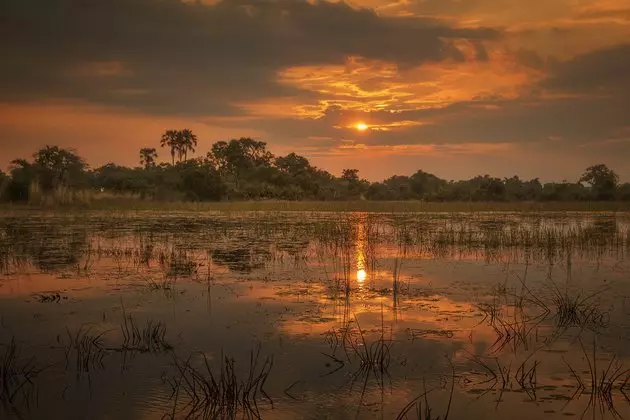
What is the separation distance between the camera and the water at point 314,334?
492cm

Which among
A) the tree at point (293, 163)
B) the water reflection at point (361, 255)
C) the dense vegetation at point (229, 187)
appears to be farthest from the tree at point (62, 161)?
the water reflection at point (361, 255)

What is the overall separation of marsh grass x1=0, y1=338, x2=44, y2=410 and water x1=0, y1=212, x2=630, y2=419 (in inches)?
0.9

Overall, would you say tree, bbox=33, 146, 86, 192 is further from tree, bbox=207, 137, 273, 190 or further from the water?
the water

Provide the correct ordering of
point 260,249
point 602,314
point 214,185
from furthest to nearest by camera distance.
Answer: point 214,185
point 260,249
point 602,314

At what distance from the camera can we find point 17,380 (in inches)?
212

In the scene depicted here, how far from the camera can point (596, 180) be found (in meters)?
62.0

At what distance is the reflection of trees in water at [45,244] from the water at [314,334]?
0.17m

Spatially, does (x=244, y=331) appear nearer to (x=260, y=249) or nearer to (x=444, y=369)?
(x=444, y=369)

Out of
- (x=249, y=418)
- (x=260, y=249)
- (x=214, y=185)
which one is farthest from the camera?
(x=214, y=185)

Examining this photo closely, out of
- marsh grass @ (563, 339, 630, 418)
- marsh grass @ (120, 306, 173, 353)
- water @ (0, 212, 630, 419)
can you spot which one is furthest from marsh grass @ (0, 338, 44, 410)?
marsh grass @ (563, 339, 630, 418)

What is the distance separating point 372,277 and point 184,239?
8.50m

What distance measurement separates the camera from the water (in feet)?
16.1

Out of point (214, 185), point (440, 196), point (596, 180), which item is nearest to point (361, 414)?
point (214, 185)

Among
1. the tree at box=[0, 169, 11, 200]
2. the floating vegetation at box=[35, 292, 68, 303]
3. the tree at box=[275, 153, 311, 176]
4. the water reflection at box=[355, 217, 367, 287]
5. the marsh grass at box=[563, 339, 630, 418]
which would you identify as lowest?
the marsh grass at box=[563, 339, 630, 418]
